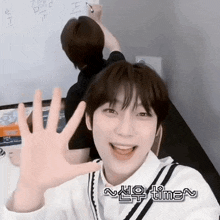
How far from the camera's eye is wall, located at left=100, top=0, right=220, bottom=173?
1.47 meters

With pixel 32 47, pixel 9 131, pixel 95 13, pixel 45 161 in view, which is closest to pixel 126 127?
pixel 45 161

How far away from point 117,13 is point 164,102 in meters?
1.32

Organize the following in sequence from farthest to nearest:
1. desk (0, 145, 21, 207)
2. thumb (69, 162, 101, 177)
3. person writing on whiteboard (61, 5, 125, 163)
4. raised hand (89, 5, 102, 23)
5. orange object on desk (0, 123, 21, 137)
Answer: raised hand (89, 5, 102, 23)
orange object on desk (0, 123, 21, 137)
person writing on whiteboard (61, 5, 125, 163)
desk (0, 145, 21, 207)
thumb (69, 162, 101, 177)

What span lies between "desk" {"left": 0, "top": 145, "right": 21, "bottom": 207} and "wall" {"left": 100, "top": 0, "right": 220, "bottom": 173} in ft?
3.13

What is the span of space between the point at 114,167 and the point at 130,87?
0.17 metres

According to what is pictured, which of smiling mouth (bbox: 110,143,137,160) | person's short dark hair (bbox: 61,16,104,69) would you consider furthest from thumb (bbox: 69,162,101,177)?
person's short dark hair (bbox: 61,16,104,69)

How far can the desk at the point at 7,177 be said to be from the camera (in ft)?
2.78

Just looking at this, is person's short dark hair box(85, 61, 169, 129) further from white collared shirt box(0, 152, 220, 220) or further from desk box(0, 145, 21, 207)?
desk box(0, 145, 21, 207)

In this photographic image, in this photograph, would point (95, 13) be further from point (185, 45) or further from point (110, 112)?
point (110, 112)

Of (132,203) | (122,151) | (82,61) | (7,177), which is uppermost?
(82,61)

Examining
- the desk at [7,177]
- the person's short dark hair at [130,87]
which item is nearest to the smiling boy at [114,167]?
the person's short dark hair at [130,87]

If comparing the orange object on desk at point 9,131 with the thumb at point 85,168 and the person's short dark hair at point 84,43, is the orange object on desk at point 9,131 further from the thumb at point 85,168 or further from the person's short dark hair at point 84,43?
the thumb at point 85,168

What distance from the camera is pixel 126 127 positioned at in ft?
1.99

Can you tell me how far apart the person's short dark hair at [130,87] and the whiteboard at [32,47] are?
0.90 meters
